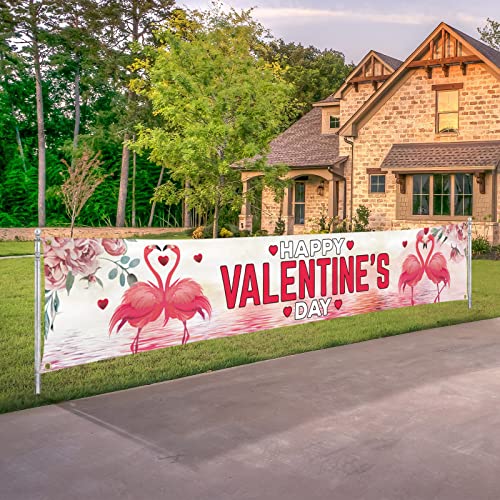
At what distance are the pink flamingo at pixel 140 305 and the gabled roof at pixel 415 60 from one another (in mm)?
20413

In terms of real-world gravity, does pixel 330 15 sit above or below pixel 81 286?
above

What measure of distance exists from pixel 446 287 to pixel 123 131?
28.5 metres

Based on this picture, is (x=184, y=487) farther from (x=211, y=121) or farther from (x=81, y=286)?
(x=211, y=121)

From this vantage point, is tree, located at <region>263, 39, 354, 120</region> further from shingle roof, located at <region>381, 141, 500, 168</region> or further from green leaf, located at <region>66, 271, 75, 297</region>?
green leaf, located at <region>66, 271, 75, 297</region>

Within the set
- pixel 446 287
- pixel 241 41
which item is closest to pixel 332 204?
pixel 241 41

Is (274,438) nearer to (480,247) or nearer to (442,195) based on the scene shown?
(480,247)

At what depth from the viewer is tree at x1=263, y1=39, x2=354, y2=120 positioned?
44.3m

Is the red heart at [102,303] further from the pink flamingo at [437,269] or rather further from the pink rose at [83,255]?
the pink flamingo at [437,269]

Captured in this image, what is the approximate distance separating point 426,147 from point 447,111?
1472mm

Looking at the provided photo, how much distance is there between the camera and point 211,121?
21297 millimetres

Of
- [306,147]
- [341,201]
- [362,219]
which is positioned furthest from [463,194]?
[306,147]

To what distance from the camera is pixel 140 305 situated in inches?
274

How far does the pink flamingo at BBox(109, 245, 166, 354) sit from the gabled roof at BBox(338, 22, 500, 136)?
67.0ft

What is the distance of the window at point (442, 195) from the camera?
2492cm
